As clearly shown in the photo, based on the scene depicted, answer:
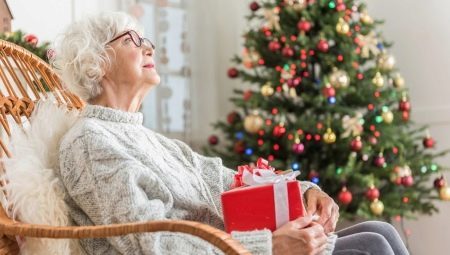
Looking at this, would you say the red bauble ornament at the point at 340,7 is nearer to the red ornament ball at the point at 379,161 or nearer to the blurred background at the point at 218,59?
the blurred background at the point at 218,59

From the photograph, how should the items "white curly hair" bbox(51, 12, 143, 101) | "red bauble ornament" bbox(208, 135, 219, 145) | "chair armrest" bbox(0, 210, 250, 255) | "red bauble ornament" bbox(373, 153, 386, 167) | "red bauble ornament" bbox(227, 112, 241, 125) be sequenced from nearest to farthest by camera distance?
"chair armrest" bbox(0, 210, 250, 255) → "white curly hair" bbox(51, 12, 143, 101) → "red bauble ornament" bbox(373, 153, 386, 167) → "red bauble ornament" bbox(227, 112, 241, 125) → "red bauble ornament" bbox(208, 135, 219, 145)

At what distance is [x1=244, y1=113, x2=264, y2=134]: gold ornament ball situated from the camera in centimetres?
339

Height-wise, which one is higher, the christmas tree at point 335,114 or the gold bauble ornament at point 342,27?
the gold bauble ornament at point 342,27

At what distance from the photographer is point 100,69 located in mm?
1681

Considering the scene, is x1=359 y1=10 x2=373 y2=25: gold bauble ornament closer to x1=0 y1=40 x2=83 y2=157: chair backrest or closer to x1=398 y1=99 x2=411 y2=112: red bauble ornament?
x1=398 y1=99 x2=411 y2=112: red bauble ornament

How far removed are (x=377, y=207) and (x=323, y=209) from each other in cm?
163

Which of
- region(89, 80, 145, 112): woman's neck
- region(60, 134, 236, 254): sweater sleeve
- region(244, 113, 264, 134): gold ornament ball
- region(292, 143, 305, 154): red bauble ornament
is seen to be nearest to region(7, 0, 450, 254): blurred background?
region(244, 113, 264, 134): gold ornament ball

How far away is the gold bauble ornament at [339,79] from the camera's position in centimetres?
327

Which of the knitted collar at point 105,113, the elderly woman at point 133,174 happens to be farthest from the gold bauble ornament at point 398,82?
the knitted collar at point 105,113

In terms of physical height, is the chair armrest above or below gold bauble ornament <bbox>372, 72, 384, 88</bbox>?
below

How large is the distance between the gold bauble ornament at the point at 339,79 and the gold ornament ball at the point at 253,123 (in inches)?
16.3

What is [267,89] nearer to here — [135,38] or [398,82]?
[398,82]

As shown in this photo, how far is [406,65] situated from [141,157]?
2.69 metres

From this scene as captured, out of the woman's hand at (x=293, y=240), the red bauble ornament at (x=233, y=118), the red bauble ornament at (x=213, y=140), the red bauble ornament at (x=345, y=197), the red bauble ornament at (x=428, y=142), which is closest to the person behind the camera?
the woman's hand at (x=293, y=240)
